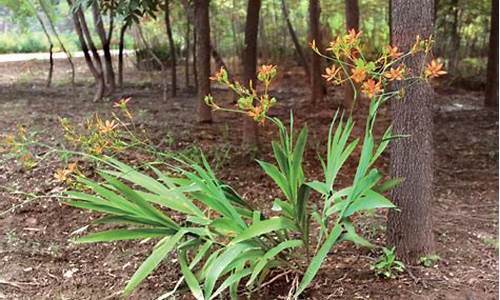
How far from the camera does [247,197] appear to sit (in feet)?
12.3

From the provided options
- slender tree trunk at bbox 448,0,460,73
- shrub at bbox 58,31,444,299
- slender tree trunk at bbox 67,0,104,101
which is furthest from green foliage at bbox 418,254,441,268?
slender tree trunk at bbox 448,0,460,73

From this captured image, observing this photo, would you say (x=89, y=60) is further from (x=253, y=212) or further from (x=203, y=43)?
(x=253, y=212)

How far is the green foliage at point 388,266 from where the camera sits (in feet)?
8.29

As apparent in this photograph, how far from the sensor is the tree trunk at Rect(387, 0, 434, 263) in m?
2.55

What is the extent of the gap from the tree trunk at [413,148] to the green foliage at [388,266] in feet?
0.24

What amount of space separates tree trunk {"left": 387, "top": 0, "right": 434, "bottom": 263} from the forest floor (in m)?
0.14

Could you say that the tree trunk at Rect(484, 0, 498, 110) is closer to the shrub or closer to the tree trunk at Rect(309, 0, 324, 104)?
the tree trunk at Rect(309, 0, 324, 104)

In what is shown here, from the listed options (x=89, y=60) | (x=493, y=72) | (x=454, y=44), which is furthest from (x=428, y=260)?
(x=454, y=44)

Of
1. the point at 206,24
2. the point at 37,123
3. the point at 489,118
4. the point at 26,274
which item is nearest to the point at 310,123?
the point at 206,24

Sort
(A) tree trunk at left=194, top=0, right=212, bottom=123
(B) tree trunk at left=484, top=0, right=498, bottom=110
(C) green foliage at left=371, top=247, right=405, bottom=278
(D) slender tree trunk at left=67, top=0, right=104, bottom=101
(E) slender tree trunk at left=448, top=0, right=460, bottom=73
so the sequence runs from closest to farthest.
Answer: (C) green foliage at left=371, top=247, right=405, bottom=278 < (A) tree trunk at left=194, top=0, right=212, bottom=123 < (D) slender tree trunk at left=67, top=0, right=104, bottom=101 < (B) tree trunk at left=484, top=0, right=498, bottom=110 < (E) slender tree trunk at left=448, top=0, right=460, bottom=73

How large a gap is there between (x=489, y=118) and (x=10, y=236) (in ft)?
17.1

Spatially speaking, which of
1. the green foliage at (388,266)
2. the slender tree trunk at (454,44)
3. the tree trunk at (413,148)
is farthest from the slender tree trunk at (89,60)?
the slender tree trunk at (454,44)

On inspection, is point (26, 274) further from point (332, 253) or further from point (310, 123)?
point (310, 123)

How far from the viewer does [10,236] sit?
127 inches
